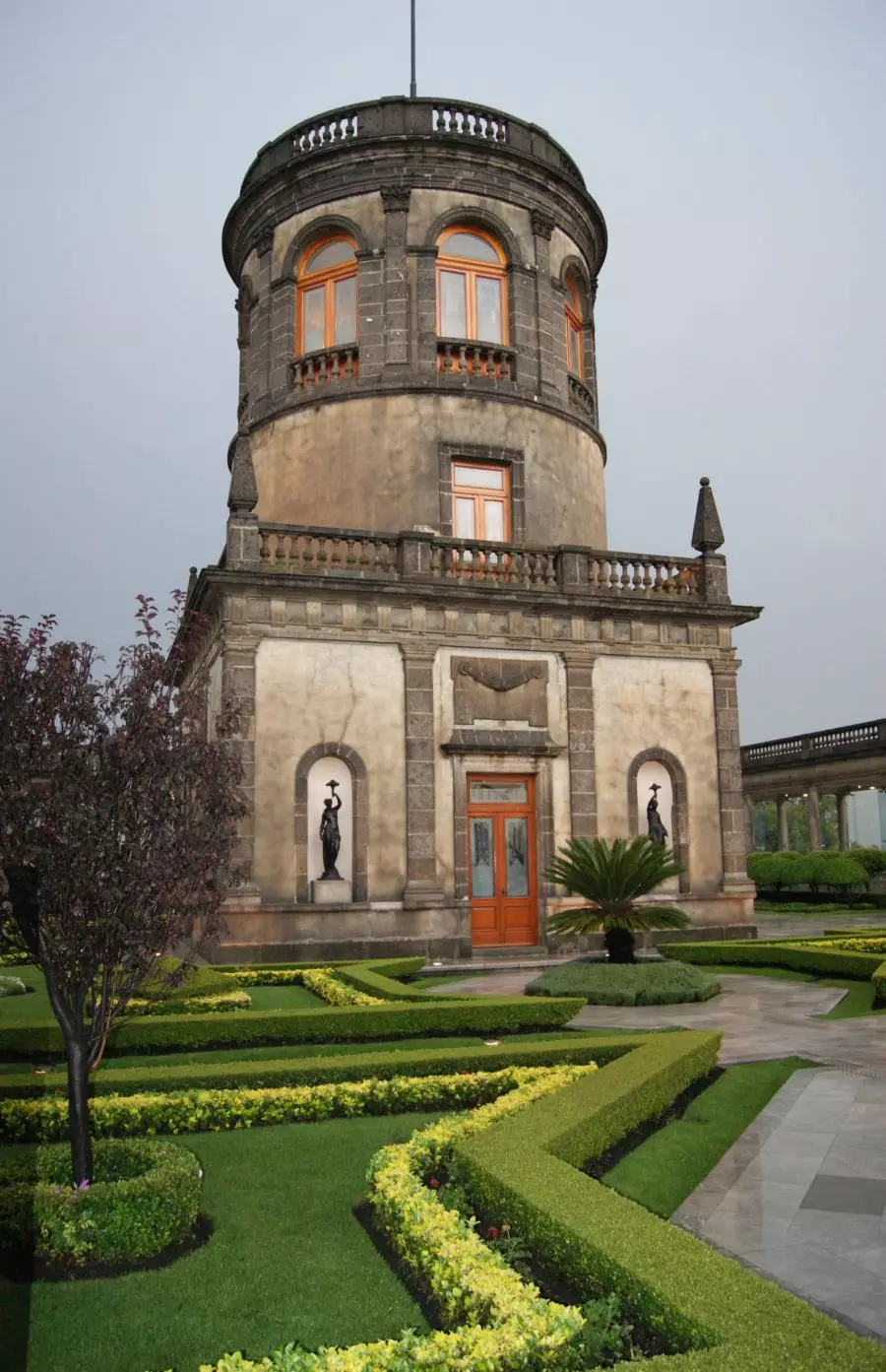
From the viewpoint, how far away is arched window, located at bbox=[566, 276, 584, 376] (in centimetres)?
3002

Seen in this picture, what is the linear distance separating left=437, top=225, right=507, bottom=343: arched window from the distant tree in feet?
69.7

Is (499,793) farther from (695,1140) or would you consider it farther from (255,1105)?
(695,1140)

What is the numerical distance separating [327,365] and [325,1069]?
20098 mm

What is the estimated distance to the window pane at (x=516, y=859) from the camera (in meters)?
24.5

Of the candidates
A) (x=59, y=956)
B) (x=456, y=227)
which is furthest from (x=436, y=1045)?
(x=456, y=227)

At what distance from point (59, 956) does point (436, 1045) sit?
22.6 ft

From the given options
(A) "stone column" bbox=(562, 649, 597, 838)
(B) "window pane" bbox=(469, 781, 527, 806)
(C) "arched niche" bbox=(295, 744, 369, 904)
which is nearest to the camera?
(C) "arched niche" bbox=(295, 744, 369, 904)

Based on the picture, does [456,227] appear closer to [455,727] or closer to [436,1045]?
[455,727]

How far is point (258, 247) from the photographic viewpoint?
29344 mm

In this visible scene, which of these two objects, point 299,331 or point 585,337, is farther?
point 585,337

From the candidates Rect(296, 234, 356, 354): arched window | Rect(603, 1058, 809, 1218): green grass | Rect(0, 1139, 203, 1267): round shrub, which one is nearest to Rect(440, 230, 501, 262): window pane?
Rect(296, 234, 356, 354): arched window

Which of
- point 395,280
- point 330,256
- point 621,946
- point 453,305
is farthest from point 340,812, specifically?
point 330,256

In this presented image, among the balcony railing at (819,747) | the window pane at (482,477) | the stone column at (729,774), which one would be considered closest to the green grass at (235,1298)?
the stone column at (729,774)

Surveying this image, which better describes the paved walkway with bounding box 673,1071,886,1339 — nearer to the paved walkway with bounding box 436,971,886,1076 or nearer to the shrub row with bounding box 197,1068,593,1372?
the shrub row with bounding box 197,1068,593,1372
